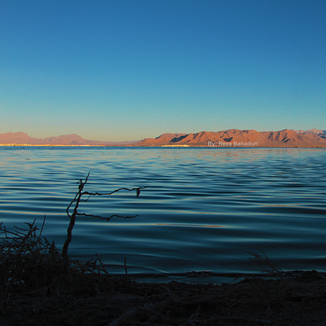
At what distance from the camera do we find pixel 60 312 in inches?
98.5

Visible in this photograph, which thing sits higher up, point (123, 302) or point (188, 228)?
point (123, 302)

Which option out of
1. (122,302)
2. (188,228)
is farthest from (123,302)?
(188,228)

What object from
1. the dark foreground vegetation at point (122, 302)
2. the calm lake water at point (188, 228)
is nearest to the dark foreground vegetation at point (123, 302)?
the dark foreground vegetation at point (122, 302)

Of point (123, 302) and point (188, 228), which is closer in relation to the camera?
point (123, 302)

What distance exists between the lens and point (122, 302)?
8.88 feet

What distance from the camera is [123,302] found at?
2.71 metres

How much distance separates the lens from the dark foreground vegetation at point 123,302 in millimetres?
2379

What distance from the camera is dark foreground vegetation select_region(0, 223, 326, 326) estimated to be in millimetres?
2379

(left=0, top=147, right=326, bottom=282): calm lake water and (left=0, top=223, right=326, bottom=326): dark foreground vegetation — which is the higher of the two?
(left=0, top=223, right=326, bottom=326): dark foreground vegetation

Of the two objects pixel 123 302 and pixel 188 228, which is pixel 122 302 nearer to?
pixel 123 302

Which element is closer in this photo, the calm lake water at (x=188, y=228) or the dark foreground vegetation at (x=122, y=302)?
the dark foreground vegetation at (x=122, y=302)

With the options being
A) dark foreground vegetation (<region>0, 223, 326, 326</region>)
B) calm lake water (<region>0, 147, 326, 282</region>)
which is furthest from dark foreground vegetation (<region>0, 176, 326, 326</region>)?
calm lake water (<region>0, 147, 326, 282</region>)

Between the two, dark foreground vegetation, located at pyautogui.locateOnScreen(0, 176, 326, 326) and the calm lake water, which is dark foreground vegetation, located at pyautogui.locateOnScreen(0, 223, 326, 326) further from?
the calm lake water

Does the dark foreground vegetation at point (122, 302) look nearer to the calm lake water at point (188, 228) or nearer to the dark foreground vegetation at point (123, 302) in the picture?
the dark foreground vegetation at point (123, 302)
